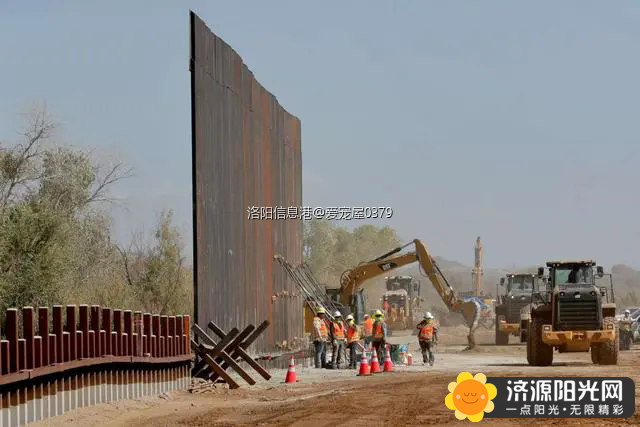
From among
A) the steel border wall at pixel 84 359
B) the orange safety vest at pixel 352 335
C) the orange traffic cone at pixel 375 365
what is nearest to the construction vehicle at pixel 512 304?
the orange safety vest at pixel 352 335

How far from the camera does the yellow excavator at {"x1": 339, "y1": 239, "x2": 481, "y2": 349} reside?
51938 mm

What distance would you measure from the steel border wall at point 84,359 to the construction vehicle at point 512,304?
32.4 meters

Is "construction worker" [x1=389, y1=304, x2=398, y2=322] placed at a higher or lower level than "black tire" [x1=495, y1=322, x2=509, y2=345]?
higher

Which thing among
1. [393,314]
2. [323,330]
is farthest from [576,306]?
[393,314]

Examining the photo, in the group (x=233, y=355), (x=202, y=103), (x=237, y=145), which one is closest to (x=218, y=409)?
(x=233, y=355)

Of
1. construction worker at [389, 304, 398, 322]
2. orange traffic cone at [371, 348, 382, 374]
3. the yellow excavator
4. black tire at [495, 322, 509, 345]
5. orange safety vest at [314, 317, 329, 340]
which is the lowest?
black tire at [495, 322, 509, 345]

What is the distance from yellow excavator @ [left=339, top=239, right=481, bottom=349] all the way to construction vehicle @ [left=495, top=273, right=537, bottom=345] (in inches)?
97.0

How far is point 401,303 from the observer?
76.9 metres

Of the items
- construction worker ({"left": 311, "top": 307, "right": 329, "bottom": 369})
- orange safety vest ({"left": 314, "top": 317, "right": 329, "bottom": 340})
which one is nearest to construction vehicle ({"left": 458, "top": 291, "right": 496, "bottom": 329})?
construction worker ({"left": 311, "top": 307, "right": 329, "bottom": 369})

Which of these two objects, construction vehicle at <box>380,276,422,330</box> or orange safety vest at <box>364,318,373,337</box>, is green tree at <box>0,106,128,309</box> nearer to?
orange safety vest at <box>364,318,373,337</box>

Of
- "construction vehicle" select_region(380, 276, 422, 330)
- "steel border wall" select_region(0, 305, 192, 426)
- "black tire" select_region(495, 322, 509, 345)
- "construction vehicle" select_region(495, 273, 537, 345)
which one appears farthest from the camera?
"construction vehicle" select_region(380, 276, 422, 330)

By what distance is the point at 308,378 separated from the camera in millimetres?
30797

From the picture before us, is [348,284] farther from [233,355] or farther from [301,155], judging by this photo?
[233,355]

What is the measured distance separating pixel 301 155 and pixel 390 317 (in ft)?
99.4
